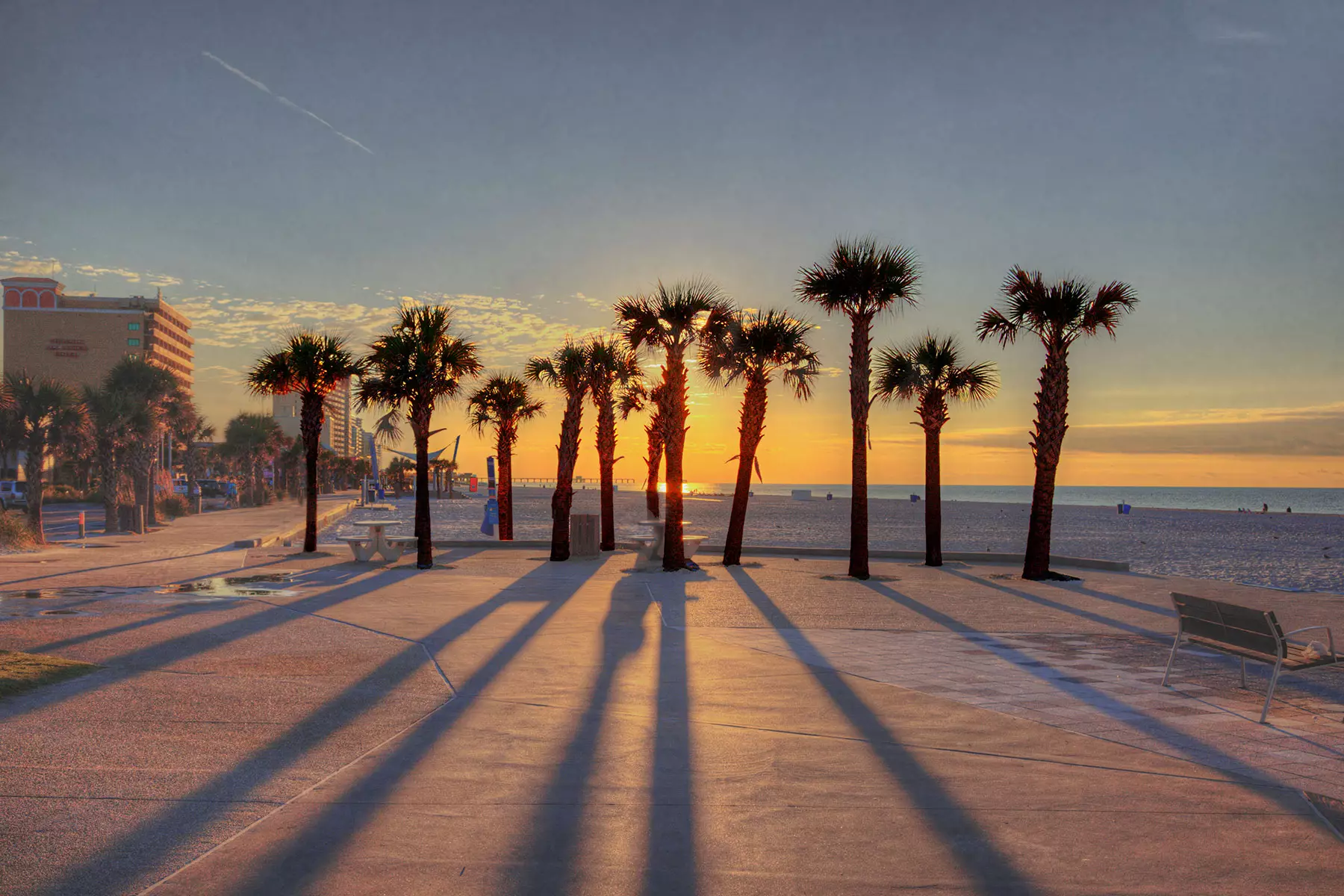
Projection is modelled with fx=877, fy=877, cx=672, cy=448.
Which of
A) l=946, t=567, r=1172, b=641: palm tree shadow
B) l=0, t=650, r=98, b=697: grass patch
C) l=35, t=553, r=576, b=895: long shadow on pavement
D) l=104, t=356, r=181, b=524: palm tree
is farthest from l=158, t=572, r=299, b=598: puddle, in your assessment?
l=104, t=356, r=181, b=524: palm tree

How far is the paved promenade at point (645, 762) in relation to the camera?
4.58 metres

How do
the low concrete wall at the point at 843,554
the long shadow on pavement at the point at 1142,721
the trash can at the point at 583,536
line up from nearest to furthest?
the long shadow on pavement at the point at 1142,721
the low concrete wall at the point at 843,554
the trash can at the point at 583,536

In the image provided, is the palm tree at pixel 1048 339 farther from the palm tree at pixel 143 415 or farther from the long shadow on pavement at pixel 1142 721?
the palm tree at pixel 143 415

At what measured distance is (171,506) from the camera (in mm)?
53406

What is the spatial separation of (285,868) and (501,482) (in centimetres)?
2905

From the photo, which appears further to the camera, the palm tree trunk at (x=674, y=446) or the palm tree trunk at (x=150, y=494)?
the palm tree trunk at (x=150, y=494)

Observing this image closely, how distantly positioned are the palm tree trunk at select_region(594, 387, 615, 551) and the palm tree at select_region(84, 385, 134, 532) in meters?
22.7

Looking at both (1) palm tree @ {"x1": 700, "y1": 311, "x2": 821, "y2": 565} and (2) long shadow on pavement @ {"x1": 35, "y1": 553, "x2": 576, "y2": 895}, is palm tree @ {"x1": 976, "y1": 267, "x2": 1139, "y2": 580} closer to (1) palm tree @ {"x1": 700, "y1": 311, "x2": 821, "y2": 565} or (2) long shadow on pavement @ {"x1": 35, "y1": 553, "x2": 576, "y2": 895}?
(1) palm tree @ {"x1": 700, "y1": 311, "x2": 821, "y2": 565}

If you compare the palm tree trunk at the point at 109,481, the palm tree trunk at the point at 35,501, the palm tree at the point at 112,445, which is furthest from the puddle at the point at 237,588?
the palm tree at the point at 112,445

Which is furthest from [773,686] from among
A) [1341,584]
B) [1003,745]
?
[1341,584]

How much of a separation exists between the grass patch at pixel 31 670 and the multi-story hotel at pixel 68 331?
672 feet

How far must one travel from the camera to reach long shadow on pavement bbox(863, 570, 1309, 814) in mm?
5840

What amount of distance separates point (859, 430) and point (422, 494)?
11.6 metres

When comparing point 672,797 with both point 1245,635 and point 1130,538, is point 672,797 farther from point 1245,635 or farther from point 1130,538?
point 1130,538
